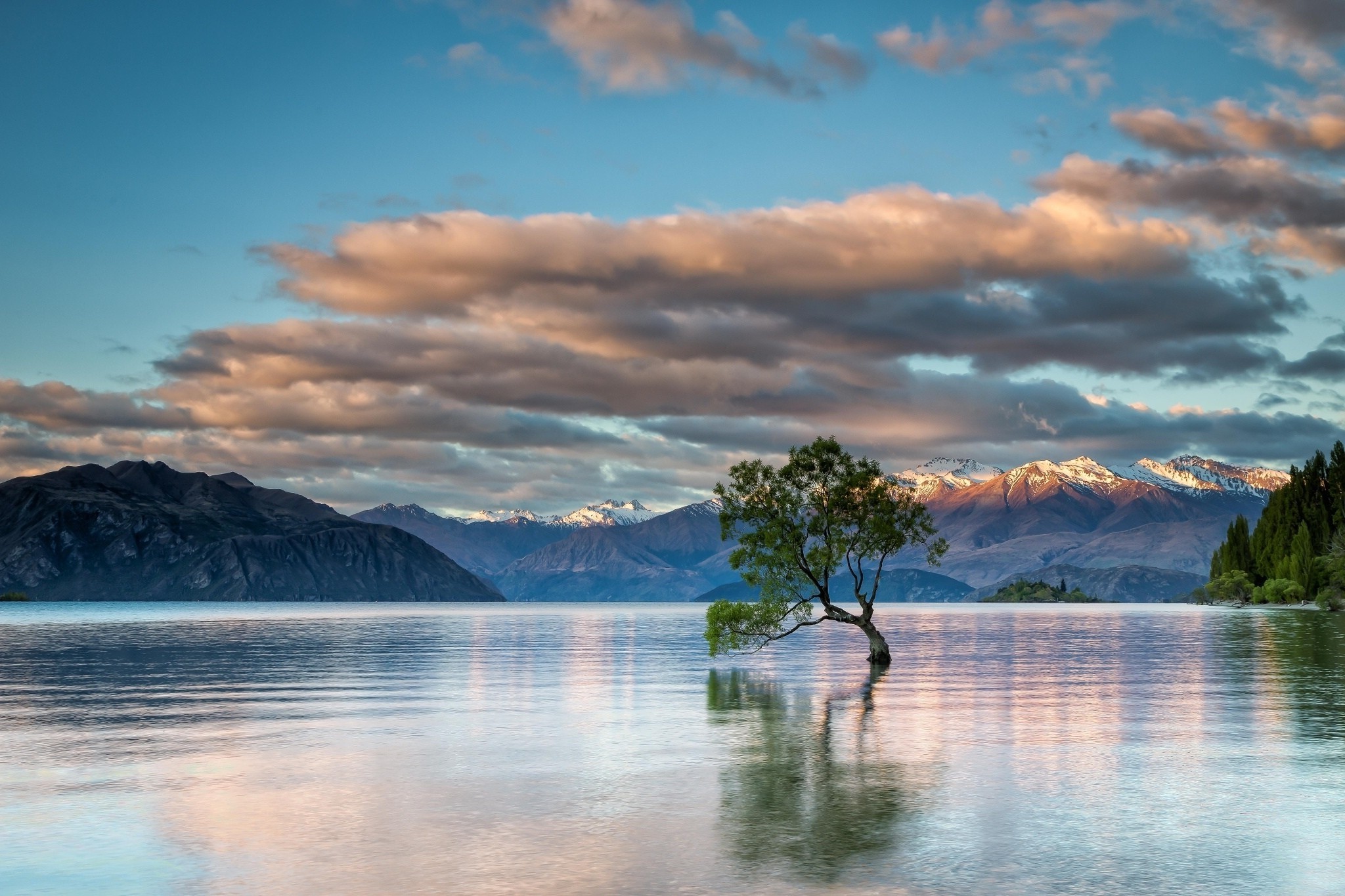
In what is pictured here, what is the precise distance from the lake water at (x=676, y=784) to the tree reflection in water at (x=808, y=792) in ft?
0.42

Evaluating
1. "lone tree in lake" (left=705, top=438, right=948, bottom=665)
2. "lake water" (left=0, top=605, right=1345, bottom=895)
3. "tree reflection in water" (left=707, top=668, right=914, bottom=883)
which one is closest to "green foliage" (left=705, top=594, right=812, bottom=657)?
"lone tree in lake" (left=705, top=438, right=948, bottom=665)

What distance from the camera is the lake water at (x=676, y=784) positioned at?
71.0 feet

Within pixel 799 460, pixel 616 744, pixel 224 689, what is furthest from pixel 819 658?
pixel 616 744

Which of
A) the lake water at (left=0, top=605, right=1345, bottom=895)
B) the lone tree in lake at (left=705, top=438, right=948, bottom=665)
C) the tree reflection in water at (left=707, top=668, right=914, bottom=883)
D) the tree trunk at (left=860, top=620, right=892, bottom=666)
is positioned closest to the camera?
the lake water at (left=0, top=605, right=1345, bottom=895)

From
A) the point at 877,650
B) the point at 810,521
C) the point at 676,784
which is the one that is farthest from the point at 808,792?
the point at 877,650

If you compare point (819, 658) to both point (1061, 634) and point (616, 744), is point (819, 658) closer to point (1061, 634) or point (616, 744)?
point (616, 744)

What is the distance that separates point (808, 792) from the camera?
1169 inches

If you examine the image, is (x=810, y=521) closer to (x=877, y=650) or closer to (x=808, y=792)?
(x=877, y=650)

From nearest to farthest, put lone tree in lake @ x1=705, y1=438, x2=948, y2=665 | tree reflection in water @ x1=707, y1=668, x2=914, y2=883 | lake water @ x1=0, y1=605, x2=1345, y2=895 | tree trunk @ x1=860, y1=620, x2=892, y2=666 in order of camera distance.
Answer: lake water @ x1=0, y1=605, x2=1345, y2=895 → tree reflection in water @ x1=707, y1=668, x2=914, y2=883 → lone tree in lake @ x1=705, y1=438, x2=948, y2=665 → tree trunk @ x1=860, y1=620, x2=892, y2=666

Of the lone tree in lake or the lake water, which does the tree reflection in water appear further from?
the lone tree in lake

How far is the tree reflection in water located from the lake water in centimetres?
13

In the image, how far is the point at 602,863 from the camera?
22.0 meters

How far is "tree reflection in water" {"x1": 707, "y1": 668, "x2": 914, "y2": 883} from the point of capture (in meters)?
22.8

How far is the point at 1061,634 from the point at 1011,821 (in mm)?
130934
